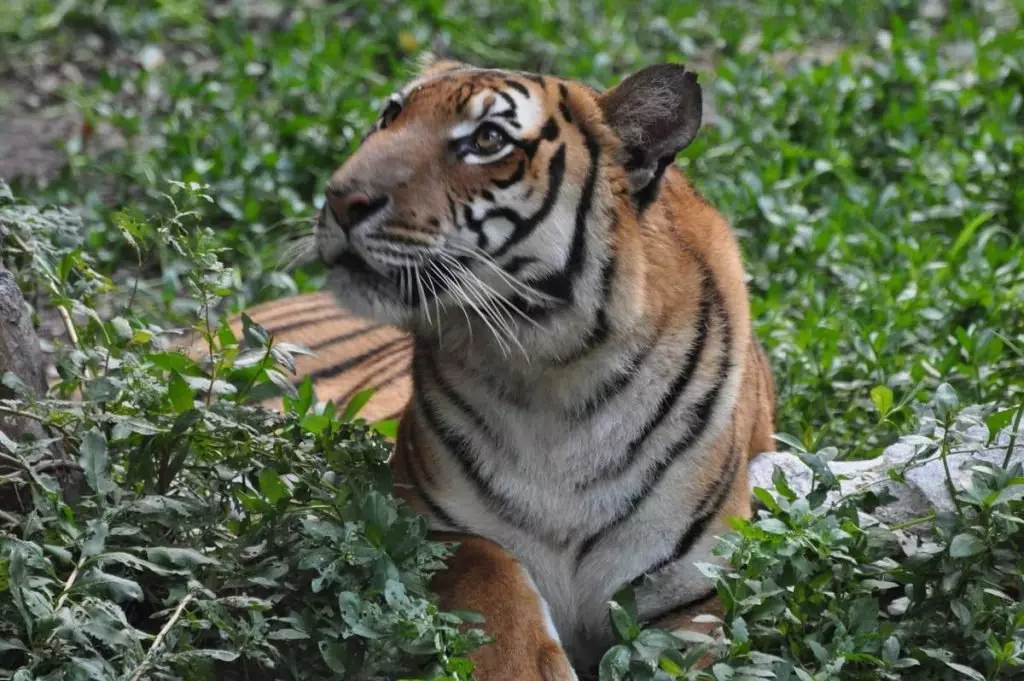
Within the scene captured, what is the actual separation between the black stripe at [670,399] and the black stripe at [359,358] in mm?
1189

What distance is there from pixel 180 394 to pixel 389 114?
71 cm

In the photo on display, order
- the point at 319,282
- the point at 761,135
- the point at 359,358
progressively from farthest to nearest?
1. the point at 761,135
2. the point at 319,282
3. the point at 359,358

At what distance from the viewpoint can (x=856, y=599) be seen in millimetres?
2850

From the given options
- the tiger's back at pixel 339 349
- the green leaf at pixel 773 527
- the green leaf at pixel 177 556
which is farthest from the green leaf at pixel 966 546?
the tiger's back at pixel 339 349

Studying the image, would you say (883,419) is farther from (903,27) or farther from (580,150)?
(903,27)

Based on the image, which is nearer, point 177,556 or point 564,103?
point 177,556

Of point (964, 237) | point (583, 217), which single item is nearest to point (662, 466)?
point (583, 217)

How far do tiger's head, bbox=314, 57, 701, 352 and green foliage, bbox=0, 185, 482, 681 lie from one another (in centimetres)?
28

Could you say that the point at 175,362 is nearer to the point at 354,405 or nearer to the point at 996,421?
the point at 354,405

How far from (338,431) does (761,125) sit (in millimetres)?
3191

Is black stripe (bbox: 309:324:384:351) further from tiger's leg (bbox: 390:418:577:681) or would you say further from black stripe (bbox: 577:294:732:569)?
black stripe (bbox: 577:294:732:569)

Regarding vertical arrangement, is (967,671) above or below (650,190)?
below

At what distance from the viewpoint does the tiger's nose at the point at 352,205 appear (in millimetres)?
2844

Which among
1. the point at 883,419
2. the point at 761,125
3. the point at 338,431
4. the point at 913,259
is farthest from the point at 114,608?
the point at 761,125
